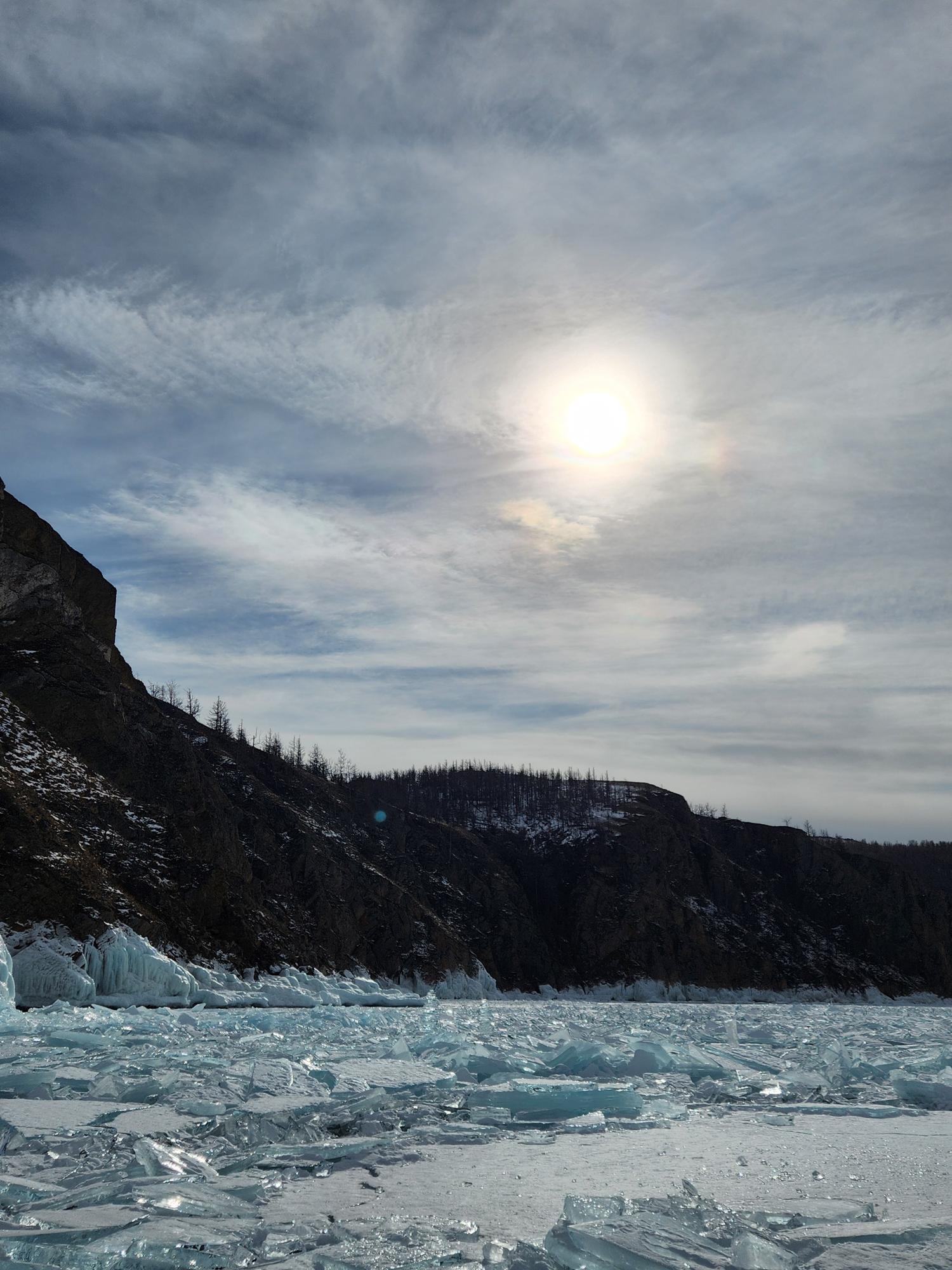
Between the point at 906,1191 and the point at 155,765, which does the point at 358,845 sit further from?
the point at 906,1191

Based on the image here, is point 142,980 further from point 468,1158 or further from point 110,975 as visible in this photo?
point 468,1158

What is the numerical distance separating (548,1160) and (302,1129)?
2697mm

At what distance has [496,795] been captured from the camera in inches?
5384

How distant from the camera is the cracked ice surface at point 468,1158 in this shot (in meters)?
5.14

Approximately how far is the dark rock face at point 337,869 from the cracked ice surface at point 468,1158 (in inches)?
1158

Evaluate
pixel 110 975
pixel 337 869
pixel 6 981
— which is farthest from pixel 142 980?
pixel 337 869

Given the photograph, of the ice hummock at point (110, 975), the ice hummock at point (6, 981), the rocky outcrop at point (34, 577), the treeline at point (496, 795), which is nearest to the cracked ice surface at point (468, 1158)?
the ice hummock at point (6, 981)

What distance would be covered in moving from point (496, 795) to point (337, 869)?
69.8 m

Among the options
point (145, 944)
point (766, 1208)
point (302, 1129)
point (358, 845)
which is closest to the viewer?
point (766, 1208)

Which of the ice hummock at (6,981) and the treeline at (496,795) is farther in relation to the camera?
the treeline at (496,795)

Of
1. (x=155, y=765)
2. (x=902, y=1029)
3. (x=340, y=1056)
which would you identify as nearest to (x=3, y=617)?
(x=155, y=765)

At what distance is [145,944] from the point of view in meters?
36.7

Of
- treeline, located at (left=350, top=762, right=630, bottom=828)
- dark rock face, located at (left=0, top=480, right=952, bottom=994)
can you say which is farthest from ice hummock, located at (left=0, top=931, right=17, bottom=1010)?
treeline, located at (left=350, top=762, right=630, bottom=828)

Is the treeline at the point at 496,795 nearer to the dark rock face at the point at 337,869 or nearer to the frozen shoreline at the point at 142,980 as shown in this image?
the dark rock face at the point at 337,869
